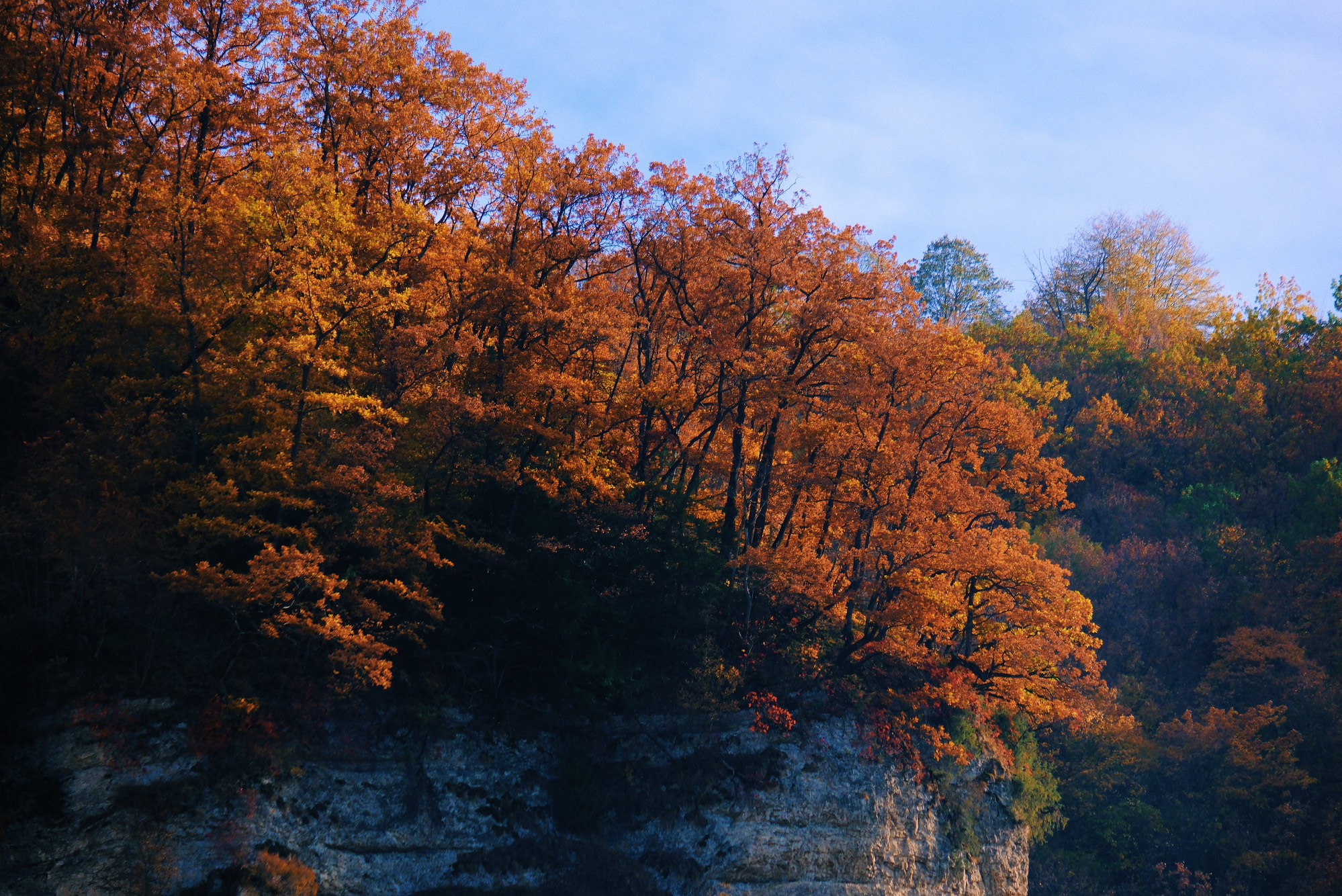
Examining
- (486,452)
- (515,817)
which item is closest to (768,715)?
(515,817)

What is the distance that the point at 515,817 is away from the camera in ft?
79.6

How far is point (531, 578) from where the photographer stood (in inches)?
984

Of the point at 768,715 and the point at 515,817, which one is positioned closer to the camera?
the point at 515,817

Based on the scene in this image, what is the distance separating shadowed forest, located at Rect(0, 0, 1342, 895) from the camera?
68.0ft

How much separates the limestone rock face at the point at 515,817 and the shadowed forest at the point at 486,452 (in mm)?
941

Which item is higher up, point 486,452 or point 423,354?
point 423,354

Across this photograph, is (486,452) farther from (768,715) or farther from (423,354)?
(768,715)

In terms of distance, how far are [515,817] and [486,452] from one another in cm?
985

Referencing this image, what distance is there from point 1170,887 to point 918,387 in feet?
74.6

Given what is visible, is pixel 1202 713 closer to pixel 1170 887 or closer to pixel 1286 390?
pixel 1170 887

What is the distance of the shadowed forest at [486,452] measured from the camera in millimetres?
20734

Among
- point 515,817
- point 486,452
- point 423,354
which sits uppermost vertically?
point 423,354

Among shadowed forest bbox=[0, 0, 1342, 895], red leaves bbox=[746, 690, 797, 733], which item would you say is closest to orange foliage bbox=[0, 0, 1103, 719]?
shadowed forest bbox=[0, 0, 1342, 895]

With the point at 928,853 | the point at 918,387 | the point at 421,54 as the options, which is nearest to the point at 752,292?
the point at 918,387
